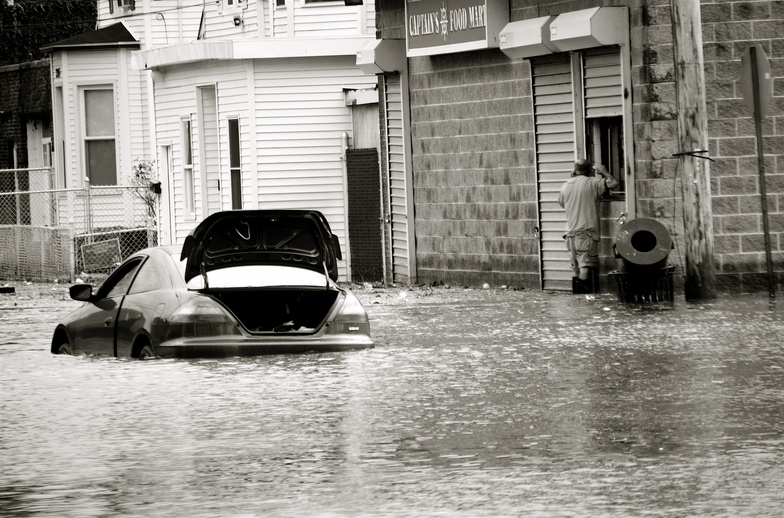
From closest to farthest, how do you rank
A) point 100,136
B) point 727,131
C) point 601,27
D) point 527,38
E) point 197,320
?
point 197,320 < point 727,131 < point 601,27 < point 527,38 < point 100,136

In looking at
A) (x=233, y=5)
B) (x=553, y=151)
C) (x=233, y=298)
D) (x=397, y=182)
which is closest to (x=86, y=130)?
(x=233, y=5)

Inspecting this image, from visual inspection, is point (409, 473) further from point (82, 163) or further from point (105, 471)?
point (82, 163)

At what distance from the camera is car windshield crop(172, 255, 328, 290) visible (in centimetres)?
1255

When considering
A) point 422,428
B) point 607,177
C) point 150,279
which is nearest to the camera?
point 422,428

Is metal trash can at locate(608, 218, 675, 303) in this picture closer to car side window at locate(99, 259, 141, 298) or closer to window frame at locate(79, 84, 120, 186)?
car side window at locate(99, 259, 141, 298)

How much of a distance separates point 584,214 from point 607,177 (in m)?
0.57

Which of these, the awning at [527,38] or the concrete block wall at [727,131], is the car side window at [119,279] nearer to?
the concrete block wall at [727,131]

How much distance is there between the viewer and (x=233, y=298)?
12703mm

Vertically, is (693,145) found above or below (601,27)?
below

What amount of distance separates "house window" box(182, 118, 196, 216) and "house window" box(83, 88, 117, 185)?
4463 millimetres

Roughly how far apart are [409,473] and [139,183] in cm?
2807

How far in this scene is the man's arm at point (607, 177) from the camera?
19453 millimetres

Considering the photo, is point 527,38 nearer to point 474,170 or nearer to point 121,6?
point 474,170

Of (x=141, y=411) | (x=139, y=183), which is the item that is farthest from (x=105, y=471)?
(x=139, y=183)
